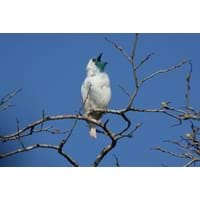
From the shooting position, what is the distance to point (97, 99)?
3041mm

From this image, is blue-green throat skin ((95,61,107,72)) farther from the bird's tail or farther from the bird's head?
the bird's tail

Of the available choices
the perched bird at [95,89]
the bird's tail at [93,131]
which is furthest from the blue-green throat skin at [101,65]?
the bird's tail at [93,131]

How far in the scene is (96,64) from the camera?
2859 millimetres

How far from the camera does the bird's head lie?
9.33ft

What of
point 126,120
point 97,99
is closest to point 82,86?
point 97,99

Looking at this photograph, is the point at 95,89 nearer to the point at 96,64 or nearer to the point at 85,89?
the point at 85,89

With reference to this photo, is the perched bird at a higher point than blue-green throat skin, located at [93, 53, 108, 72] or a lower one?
lower

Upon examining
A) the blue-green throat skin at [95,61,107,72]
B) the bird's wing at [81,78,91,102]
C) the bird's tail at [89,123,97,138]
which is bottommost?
the bird's tail at [89,123,97,138]

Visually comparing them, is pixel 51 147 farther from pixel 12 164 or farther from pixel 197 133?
pixel 197 133

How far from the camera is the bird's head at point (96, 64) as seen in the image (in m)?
2.84

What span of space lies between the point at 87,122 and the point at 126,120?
0.26 meters

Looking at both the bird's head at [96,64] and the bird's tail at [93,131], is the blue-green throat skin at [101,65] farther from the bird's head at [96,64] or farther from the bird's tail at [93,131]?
the bird's tail at [93,131]

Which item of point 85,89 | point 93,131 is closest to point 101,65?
point 85,89

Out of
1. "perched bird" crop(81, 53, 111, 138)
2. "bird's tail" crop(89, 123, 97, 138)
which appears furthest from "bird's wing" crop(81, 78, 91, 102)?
"bird's tail" crop(89, 123, 97, 138)
